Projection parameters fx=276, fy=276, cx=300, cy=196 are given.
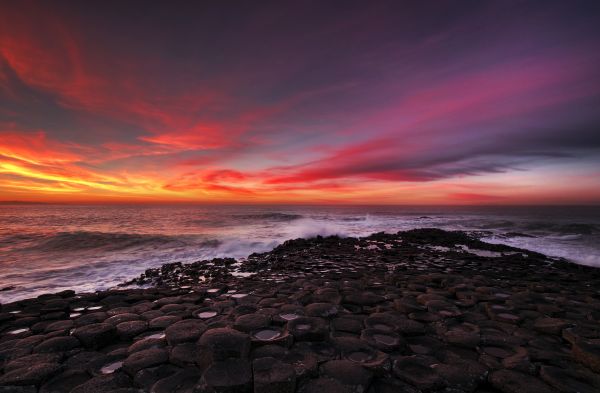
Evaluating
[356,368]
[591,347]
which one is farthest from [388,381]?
[591,347]

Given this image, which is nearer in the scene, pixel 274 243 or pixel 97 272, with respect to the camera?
pixel 97 272

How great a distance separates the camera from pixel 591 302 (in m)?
6.39

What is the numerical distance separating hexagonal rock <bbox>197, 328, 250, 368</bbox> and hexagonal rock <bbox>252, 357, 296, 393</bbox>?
1.09 feet

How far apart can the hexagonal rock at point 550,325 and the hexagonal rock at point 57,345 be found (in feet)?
24.7

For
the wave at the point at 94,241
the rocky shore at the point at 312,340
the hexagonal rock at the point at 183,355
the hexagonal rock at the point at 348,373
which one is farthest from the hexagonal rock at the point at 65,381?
the wave at the point at 94,241

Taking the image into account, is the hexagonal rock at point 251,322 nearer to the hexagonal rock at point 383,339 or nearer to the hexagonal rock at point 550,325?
the hexagonal rock at point 383,339

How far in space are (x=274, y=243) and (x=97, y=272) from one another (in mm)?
10362

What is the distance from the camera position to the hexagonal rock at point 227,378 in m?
3.01

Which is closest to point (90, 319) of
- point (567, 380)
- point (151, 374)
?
point (151, 374)

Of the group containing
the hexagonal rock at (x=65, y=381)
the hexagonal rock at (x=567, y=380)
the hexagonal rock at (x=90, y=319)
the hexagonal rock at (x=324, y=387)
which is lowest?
the hexagonal rock at (x=90, y=319)

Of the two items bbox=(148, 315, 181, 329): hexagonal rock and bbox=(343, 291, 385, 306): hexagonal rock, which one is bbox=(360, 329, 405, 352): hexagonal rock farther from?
bbox=(148, 315, 181, 329): hexagonal rock

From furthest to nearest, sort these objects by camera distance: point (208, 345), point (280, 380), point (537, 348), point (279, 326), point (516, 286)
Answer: point (516, 286) < point (279, 326) < point (537, 348) < point (208, 345) < point (280, 380)

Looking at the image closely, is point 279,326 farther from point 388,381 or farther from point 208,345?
point 388,381

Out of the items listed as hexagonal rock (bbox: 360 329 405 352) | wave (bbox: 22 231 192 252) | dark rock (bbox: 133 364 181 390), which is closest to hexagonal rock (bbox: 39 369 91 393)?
dark rock (bbox: 133 364 181 390)
